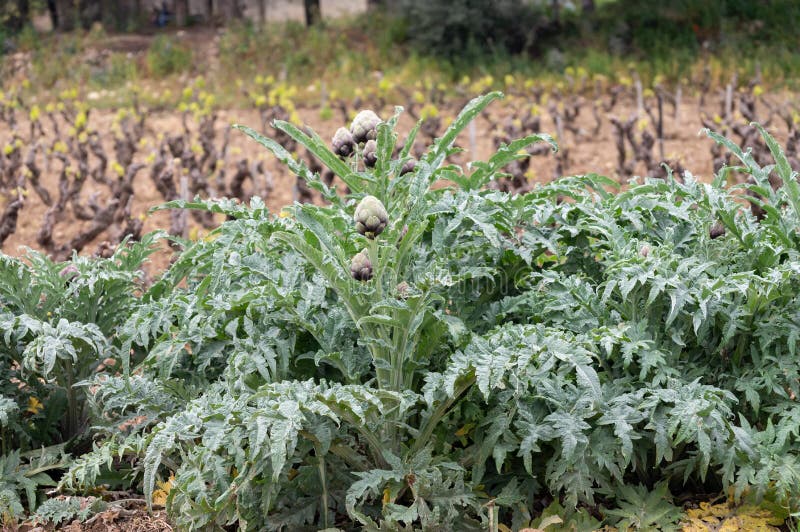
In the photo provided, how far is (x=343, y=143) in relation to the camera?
331 centimetres

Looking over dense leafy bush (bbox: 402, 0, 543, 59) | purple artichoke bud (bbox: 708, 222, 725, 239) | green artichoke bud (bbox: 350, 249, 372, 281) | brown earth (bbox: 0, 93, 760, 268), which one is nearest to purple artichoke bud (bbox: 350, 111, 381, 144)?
green artichoke bud (bbox: 350, 249, 372, 281)

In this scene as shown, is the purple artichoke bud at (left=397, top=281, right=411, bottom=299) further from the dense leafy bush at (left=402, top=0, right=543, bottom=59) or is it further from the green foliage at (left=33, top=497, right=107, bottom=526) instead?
the dense leafy bush at (left=402, top=0, right=543, bottom=59)

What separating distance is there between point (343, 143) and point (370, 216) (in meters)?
0.55

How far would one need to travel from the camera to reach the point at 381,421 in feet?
10.4

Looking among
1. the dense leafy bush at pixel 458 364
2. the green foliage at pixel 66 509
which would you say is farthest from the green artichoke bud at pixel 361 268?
the green foliage at pixel 66 509

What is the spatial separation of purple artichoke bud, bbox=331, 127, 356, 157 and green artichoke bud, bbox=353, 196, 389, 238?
50 centimetres

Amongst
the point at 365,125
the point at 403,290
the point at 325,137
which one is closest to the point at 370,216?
the point at 403,290

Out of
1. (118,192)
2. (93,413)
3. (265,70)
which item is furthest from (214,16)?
(93,413)

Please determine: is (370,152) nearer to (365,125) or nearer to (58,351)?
(365,125)

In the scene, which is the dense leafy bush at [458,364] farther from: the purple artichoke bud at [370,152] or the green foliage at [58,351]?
the green foliage at [58,351]

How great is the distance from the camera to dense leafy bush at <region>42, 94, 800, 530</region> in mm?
3023

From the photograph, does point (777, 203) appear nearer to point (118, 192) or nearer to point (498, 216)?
point (498, 216)

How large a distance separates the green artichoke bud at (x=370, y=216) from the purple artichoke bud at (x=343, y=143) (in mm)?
498

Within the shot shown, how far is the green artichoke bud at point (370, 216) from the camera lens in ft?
9.30
